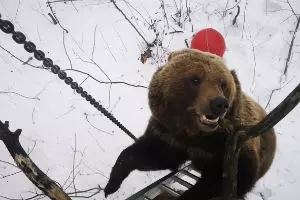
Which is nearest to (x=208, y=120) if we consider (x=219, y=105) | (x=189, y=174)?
(x=219, y=105)

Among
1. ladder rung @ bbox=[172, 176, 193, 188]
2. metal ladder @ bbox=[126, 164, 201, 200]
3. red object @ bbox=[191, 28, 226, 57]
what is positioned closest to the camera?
red object @ bbox=[191, 28, 226, 57]

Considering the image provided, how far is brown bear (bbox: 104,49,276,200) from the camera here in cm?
188

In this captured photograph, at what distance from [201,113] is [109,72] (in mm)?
2793

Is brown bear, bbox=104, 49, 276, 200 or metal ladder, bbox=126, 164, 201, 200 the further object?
metal ladder, bbox=126, 164, 201, 200

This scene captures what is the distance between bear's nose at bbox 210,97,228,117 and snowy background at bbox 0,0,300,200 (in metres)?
2.05

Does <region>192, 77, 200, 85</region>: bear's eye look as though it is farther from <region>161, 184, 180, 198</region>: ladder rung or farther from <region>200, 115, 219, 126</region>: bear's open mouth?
<region>161, 184, 180, 198</region>: ladder rung

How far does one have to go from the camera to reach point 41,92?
13.9ft

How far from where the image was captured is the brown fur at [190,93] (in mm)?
1904

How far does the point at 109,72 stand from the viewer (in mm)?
4473

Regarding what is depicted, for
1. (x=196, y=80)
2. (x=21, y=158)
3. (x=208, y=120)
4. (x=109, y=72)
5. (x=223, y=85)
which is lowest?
(x=208, y=120)

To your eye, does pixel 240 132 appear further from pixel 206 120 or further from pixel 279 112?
pixel 206 120

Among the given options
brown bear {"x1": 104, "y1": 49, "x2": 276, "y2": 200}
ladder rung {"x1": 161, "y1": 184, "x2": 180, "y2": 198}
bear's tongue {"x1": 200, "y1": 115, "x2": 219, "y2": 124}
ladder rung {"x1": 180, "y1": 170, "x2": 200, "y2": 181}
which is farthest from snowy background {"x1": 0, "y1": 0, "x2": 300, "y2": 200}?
bear's tongue {"x1": 200, "y1": 115, "x2": 219, "y2": 124}

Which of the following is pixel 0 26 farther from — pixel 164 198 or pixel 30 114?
pixel 30 114

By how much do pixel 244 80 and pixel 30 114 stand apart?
2847mm
